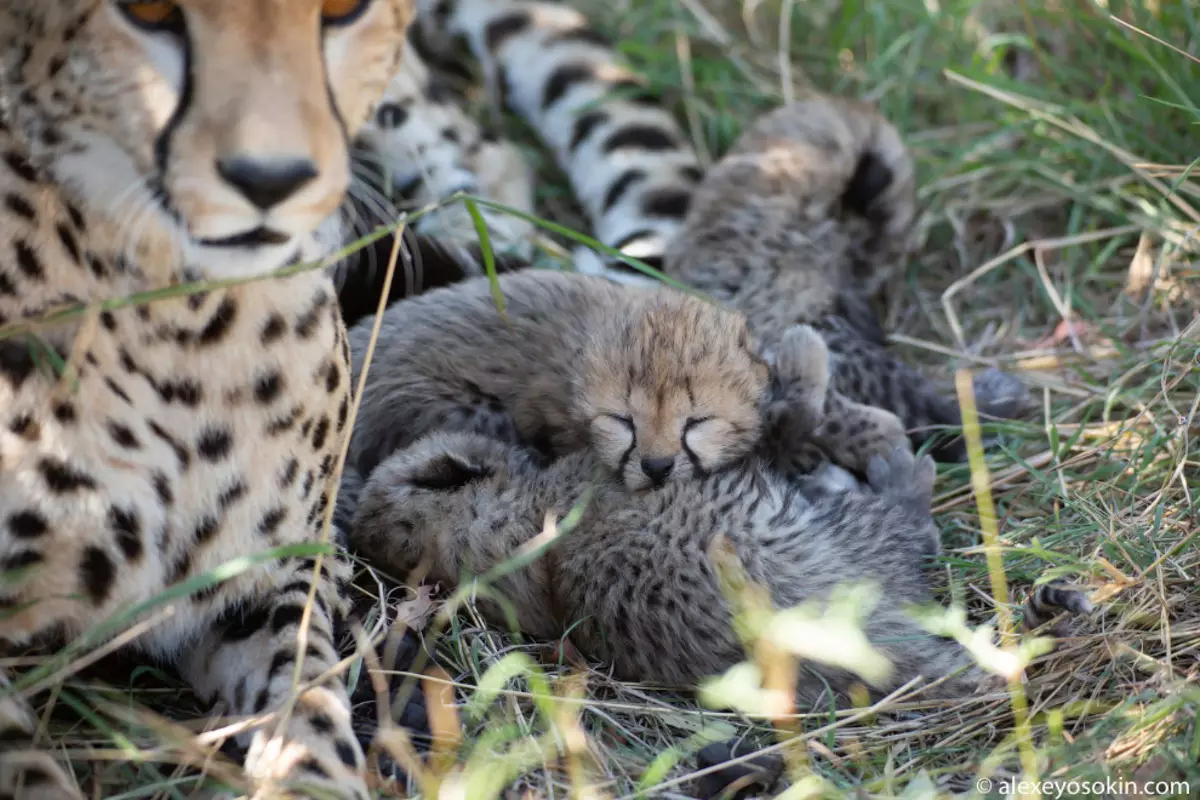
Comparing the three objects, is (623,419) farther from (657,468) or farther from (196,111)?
(196,111)

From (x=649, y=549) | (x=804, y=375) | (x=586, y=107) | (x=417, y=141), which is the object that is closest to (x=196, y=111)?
(x=649, y=549)

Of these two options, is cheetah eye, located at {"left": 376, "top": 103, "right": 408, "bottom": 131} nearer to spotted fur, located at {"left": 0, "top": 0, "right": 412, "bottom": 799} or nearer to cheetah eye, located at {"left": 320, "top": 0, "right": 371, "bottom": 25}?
spotted fur, located at {"left": 0, "top": 0, "right": 412, "bottom": 799}

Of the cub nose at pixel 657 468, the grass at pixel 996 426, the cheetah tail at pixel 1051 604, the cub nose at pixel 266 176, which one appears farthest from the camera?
the cub nose at pixel 657 468

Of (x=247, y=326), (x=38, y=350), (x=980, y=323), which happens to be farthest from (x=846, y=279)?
(x=38, y=350)

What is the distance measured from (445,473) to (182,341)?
605mm

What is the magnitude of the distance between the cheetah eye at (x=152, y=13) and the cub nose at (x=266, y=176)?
7.0 inches

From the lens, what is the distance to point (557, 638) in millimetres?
2217

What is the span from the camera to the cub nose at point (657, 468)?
7.25ft

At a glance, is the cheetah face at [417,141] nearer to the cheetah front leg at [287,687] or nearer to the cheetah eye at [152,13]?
the cheetah front leg at [287,687]

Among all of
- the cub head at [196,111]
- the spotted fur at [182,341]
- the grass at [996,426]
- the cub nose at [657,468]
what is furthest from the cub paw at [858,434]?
the cub head at [196,111]

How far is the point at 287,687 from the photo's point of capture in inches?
73.8

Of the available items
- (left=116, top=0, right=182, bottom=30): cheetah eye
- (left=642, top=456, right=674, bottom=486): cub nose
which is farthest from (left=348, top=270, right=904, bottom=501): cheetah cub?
(left=116, top=0, right=182, bottom=30): cheetah eye

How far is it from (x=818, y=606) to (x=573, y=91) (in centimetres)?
219

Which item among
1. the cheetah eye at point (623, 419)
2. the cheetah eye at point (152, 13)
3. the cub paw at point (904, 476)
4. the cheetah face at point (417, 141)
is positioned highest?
the cheetah eye at point (152, 13)
